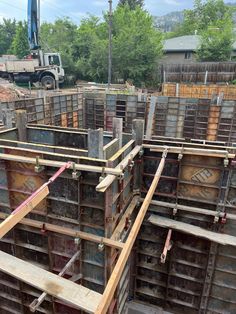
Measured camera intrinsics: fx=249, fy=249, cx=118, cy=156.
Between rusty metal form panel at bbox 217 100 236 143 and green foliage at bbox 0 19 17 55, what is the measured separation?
66.1 metres

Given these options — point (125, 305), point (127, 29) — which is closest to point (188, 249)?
point (125, 305)

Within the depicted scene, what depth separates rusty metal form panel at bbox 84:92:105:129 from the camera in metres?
17.6

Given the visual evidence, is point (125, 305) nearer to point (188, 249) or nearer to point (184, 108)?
point (188, 249)

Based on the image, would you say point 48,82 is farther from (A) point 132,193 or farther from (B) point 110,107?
(A) point 132,193

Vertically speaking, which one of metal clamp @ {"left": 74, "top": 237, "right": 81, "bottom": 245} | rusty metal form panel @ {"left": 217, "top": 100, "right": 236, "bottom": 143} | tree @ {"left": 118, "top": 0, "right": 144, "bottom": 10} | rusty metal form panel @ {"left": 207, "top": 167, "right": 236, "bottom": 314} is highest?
tree @ {"left": 118, "top": 0, "right": 144, "bottom": 10}

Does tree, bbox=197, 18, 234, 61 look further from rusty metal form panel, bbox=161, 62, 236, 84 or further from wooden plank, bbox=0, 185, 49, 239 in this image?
wooden plank, bbox=0, 185, 49, 239

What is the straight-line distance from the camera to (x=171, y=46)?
144ft

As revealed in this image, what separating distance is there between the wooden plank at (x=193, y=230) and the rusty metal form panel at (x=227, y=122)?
10.5 m

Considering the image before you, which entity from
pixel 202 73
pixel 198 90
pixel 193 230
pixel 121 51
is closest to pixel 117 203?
pixel 193 230

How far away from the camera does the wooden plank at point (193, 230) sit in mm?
6122

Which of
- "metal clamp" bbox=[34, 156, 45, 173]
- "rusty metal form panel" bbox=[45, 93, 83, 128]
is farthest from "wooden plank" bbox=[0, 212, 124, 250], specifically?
Answer: "rusty metal form panel" bbox=[45, 93, 83, 128]

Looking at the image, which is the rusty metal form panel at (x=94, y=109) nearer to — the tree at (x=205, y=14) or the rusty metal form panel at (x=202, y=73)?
the rusty metal form panel at (x=202, y=73)

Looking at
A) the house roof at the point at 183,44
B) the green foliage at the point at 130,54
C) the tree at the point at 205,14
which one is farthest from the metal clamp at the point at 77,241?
the tree at the point at 205,14

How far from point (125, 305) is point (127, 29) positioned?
40.4 metres
